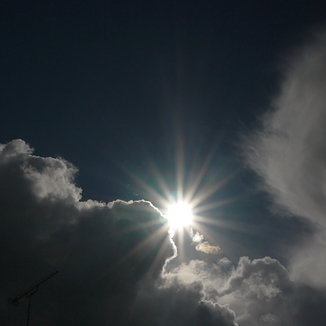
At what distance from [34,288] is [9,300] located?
7761 mm

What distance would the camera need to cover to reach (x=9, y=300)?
234 feet

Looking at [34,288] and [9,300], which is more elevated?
[34,288]

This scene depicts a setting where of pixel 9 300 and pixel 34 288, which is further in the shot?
pixel 34 288

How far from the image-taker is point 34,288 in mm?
76438
